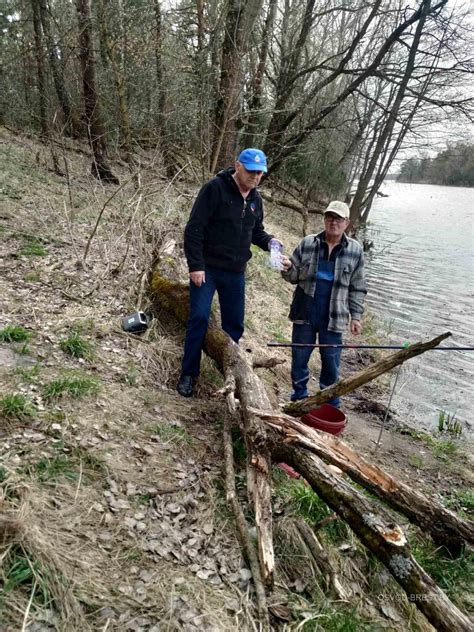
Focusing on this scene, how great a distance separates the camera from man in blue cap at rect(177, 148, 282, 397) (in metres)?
4.00

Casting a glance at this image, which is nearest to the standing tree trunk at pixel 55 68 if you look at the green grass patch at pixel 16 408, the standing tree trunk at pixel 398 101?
the standing tree trunk at pixel 398 101

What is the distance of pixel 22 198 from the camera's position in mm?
8562

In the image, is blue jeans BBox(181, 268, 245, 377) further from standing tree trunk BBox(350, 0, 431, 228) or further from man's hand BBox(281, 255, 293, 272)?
standing tree trunk BBox(350, 0, 431, 228)

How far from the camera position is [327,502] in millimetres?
2879

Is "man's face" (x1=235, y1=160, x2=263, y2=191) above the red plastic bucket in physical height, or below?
above

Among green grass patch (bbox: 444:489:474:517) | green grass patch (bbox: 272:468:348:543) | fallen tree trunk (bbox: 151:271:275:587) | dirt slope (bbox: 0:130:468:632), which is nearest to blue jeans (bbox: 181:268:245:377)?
fallen tree trunk (bbox: 151:271:275:587)

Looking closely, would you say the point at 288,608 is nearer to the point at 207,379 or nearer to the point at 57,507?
the point at 57,507

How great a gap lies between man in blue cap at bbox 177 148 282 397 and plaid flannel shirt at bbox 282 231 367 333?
0.47m

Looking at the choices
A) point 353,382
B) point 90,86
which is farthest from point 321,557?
point 90,86

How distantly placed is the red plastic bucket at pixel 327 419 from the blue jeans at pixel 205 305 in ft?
4.06

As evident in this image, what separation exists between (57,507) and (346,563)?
1855 mm

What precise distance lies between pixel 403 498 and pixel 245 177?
2.89 metres

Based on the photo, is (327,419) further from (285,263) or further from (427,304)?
(427,304)

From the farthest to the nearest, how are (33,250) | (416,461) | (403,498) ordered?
(33,250) → (416,461) → (403,498)
